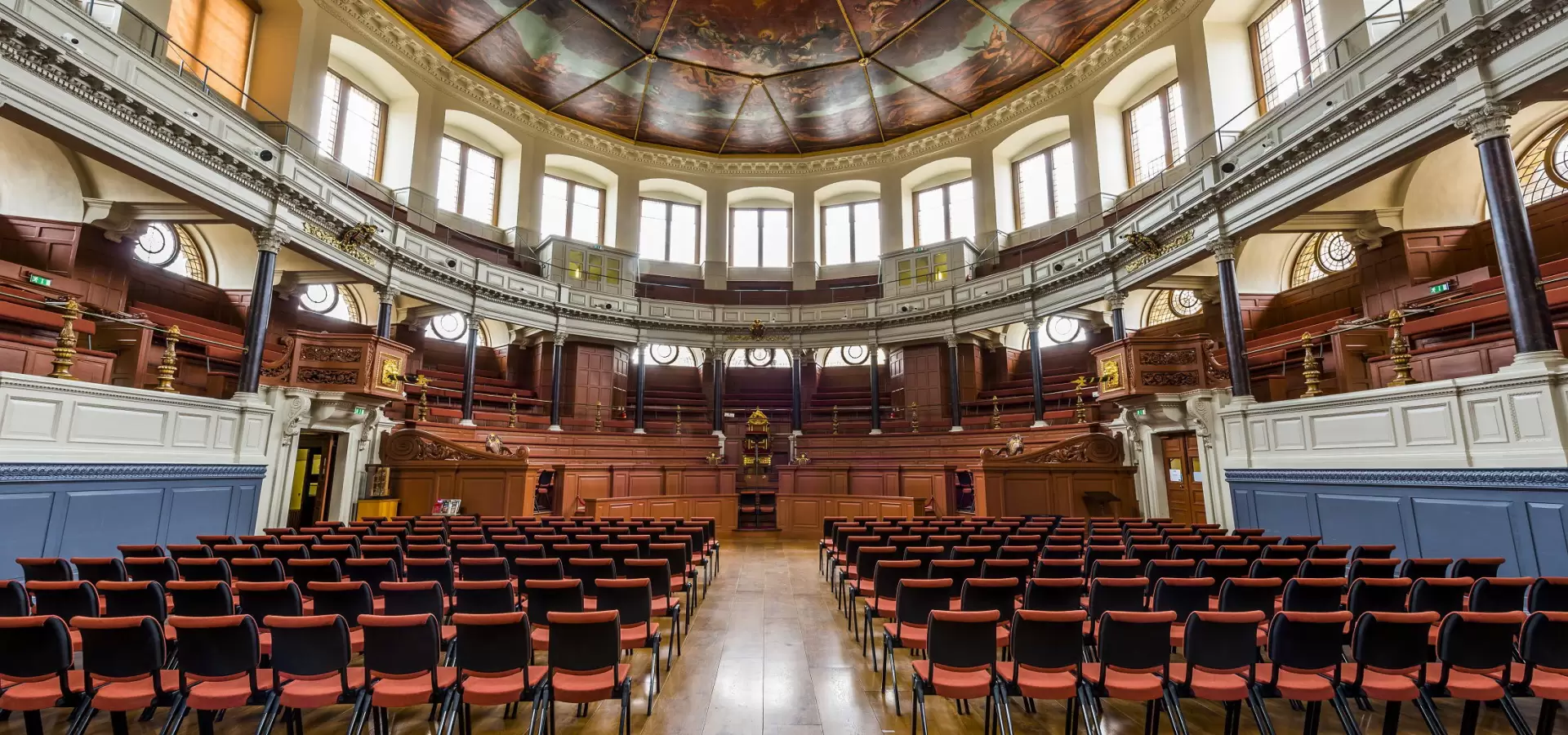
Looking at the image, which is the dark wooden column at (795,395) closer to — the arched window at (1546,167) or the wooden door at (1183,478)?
the wooden door at (1183,478)

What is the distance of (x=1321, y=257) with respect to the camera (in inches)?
521

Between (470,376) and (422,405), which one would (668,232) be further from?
(422,405)

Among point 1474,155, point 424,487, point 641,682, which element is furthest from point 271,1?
point 1474,155

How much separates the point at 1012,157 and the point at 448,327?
705 inches

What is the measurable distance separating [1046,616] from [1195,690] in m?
0.79

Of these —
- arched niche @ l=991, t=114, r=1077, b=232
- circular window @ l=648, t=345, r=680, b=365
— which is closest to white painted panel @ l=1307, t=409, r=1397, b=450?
arched niche @ l=991, t=114, r=1077, b=232

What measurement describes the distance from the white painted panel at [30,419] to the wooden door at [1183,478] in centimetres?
1566

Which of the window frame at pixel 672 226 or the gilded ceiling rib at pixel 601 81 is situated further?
the window frame at pixel 672 226

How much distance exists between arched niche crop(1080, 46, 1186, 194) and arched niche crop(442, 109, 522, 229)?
16.7 meters

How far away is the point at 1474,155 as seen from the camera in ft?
35.2

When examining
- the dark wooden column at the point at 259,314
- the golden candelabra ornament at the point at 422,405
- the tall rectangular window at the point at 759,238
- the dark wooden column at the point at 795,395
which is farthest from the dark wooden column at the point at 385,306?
the tall rectangular window at the point at 759,238

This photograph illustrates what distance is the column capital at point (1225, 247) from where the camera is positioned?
10969 millimetres

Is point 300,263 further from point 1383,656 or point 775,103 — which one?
point 1383,656

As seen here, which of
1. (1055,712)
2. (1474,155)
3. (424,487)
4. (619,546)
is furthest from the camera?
(424,487)
